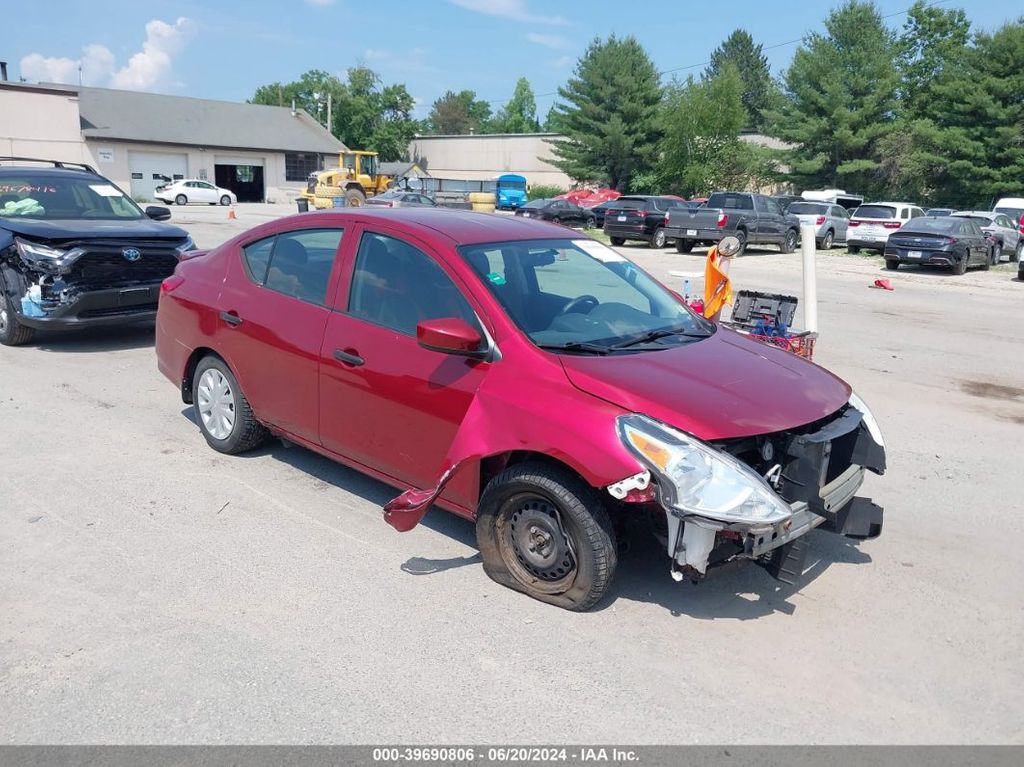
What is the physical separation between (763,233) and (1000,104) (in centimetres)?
2323

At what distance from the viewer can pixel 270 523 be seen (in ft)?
15.9

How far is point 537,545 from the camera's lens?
400cm

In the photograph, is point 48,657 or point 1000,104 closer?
point 48,657

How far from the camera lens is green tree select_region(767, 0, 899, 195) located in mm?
46031

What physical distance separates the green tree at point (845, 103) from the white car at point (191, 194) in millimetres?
32804

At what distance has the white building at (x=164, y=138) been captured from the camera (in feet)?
163

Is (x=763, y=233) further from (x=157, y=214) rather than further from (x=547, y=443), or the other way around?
(x=547, y=443)

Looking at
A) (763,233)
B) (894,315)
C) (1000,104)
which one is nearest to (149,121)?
(763,233)

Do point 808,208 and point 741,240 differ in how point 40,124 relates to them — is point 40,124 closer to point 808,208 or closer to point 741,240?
point 808,208

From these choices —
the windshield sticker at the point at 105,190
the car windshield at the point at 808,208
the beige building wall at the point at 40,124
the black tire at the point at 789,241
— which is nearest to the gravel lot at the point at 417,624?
the windshield sticker at the point at 105,190

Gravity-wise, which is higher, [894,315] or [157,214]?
[157,214]

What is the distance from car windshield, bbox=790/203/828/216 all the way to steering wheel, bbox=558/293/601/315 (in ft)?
87.7
